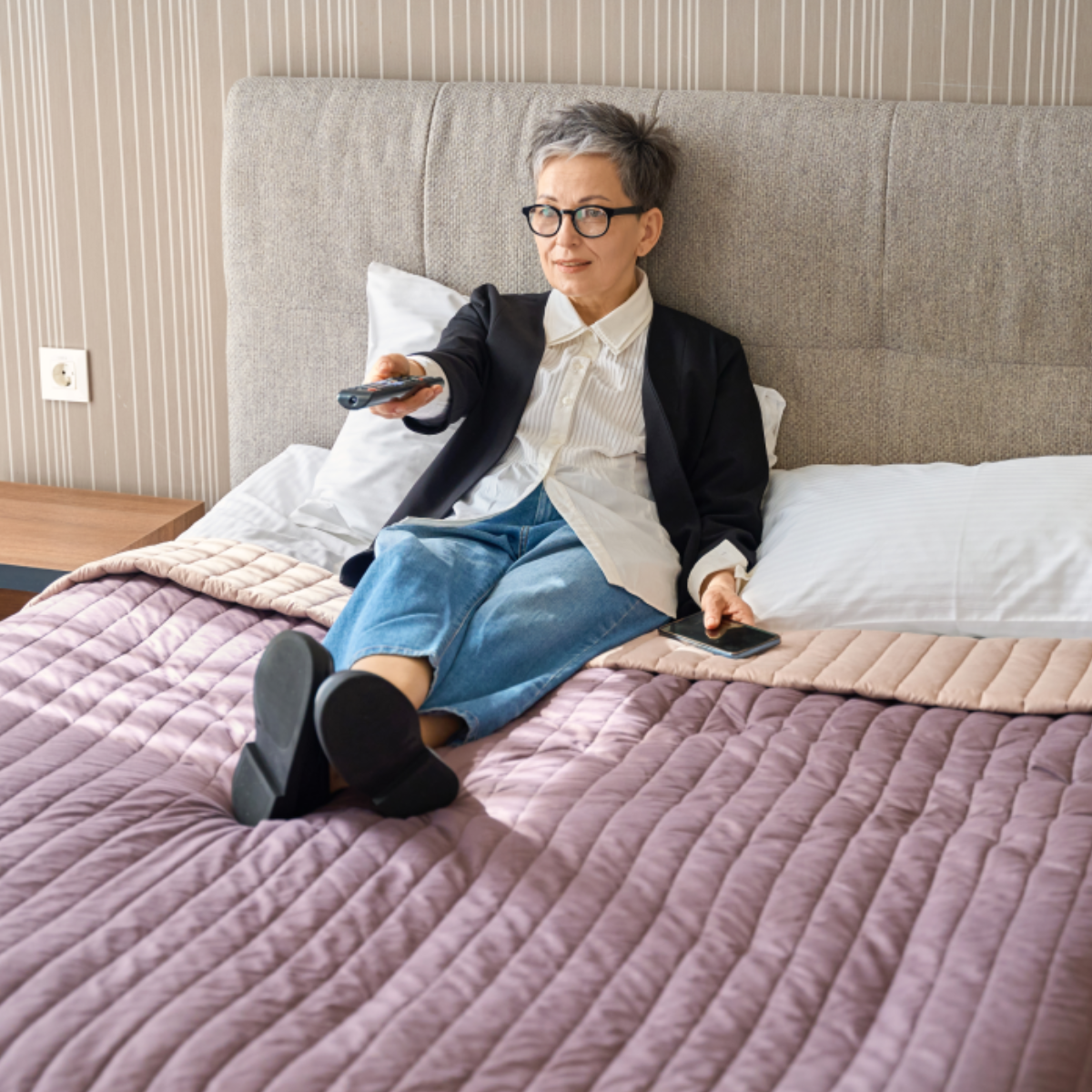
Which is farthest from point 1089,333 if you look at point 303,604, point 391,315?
point 303,604

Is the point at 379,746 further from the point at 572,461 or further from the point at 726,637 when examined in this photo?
the point at 572,461

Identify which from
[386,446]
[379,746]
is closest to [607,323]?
[386,446]

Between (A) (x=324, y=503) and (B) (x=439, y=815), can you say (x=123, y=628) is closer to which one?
(A) (x=324, y=503)

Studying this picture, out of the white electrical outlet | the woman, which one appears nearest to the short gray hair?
the woman

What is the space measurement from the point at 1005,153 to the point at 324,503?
3.83 feet

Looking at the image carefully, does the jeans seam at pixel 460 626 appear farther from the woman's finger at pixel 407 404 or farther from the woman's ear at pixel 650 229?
the woman's ear at pixel 650 229

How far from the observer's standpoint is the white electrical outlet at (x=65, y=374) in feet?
7.87

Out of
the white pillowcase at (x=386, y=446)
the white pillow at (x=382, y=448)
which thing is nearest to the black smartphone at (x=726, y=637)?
the white pillowcase at (x=386, y=446)

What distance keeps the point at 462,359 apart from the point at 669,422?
0.32m

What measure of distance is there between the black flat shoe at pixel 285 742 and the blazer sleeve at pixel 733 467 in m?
0.76

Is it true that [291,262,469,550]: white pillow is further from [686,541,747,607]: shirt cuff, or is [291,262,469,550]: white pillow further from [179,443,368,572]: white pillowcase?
[686,541,747,607]: shirt cuff

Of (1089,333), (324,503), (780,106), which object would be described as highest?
(780,106)

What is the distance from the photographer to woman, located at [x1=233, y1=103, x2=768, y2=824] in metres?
1.49

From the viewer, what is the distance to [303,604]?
1.63 meters
